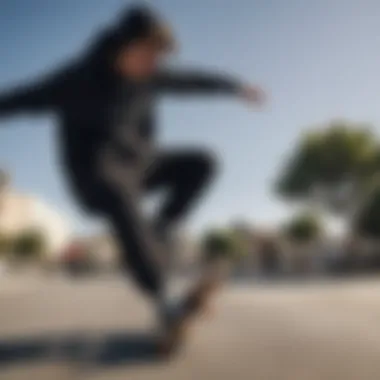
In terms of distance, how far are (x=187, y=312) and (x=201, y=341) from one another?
266 mm

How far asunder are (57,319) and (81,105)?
1.43 m

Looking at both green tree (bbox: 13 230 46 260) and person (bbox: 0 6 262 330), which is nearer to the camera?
person (bbox: 0 6 262 330)

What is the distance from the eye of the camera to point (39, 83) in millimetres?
1917

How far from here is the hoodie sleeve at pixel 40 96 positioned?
6.23ft

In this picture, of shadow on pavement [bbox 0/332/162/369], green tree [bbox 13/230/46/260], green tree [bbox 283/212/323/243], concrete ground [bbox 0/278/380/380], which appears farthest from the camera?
green tree [bbox 283/212/323/243]

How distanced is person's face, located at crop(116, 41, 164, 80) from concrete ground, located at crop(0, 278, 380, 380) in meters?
1.02

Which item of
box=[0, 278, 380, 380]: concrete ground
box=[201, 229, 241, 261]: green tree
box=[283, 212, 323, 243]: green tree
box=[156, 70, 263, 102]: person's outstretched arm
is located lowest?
box=[0, 278, 380, 380]: concrete ground

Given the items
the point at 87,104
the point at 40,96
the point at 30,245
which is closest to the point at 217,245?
the point at 87,104

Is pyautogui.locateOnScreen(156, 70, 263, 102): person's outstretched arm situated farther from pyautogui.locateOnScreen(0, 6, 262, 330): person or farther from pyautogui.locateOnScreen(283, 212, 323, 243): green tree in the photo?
pyautogui.locateOnScreen(283, 212, 323, 243): green tree

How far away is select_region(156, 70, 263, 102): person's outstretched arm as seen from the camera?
82.2 inches

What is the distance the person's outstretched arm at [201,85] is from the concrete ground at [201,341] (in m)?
0.98

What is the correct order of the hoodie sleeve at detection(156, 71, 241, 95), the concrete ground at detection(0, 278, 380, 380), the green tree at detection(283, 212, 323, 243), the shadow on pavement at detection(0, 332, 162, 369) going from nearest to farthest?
the concrete ground at detection(0, 278, 380, 380) < the shadow on pavement at detection(0, 332, 162, 369) < the hoodie sleeve at detection(156, 71, 241, 95) < the green tree at detection(283, 212, 323, 243)

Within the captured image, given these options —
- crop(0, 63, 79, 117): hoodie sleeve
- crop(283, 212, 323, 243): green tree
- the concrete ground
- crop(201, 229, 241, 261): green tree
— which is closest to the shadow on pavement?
the concrete ground

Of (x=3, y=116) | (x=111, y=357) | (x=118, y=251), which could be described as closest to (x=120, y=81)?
(x=3, y=116)
